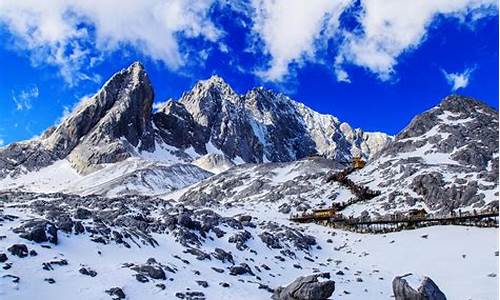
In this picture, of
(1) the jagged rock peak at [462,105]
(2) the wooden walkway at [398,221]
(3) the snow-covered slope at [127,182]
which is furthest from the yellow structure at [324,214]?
(3) the snow-covered slope at [127,182]

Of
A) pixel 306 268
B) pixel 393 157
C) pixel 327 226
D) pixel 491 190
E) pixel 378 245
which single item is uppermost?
pixel 393 157

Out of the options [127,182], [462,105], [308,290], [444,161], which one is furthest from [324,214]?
[127,182]

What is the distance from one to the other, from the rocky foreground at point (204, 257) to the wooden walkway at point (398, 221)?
2958mm

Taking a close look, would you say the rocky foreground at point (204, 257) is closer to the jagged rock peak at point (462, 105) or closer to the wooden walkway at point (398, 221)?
the wooden walkway at point (398, 221)

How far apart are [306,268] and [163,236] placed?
13.0 m

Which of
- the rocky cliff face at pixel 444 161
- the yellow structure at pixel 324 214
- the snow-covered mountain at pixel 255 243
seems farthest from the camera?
the rocky cliff face at pixel 444 161

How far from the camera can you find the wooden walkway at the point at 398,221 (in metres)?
55.7

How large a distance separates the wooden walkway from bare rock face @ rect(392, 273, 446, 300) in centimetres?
3253

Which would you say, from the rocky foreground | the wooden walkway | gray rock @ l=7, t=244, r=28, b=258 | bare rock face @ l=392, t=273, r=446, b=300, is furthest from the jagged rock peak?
gray rock @ l=7, t=244, r=28, b=258

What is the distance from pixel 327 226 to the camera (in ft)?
217

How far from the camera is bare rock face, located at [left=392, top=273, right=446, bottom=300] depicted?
75.6 feet

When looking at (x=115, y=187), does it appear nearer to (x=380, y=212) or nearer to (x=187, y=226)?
(x=380, y=212)

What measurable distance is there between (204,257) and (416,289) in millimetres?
16154

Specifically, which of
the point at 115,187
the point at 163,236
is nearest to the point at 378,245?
the point at 163,236
